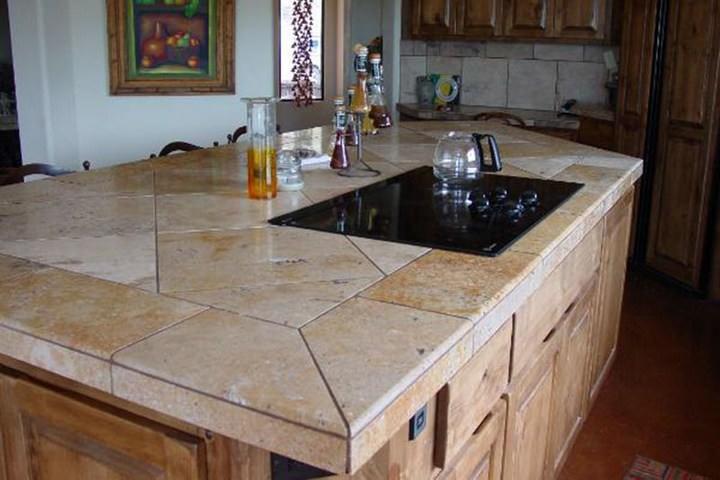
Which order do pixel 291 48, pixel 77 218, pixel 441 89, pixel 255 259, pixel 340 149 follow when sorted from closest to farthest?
1. pixel 255 259
2. pixel 77 218
3. pixel 340 149
4. pixel 441 89
5. pixel 291 48

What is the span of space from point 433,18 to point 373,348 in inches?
186

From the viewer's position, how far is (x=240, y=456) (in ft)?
3.48

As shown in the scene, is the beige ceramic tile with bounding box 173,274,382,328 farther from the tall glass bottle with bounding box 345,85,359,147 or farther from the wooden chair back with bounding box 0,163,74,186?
the wooden chair back with bounding box 0,163,74,186

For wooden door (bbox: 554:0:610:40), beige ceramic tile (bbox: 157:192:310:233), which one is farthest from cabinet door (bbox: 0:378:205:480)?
wooden door (bbox: 554:0:610:40)

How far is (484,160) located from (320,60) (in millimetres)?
4728

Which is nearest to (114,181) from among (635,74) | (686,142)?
(686,142)

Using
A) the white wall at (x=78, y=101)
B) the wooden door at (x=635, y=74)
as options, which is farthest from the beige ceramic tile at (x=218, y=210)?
the wooden door at (x=635, y=74)

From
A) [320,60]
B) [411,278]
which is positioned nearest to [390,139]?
[411,278]

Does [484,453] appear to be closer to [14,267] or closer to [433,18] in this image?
[14,267]

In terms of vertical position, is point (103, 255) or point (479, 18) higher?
point (479, 18)

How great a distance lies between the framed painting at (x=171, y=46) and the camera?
13.1 ft

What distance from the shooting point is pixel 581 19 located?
4.79 m

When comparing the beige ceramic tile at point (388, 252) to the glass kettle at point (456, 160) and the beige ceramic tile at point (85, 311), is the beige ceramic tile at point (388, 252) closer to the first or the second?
the beige ceramic tile at point (85, 311)

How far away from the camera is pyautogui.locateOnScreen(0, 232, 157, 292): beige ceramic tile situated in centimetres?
134
